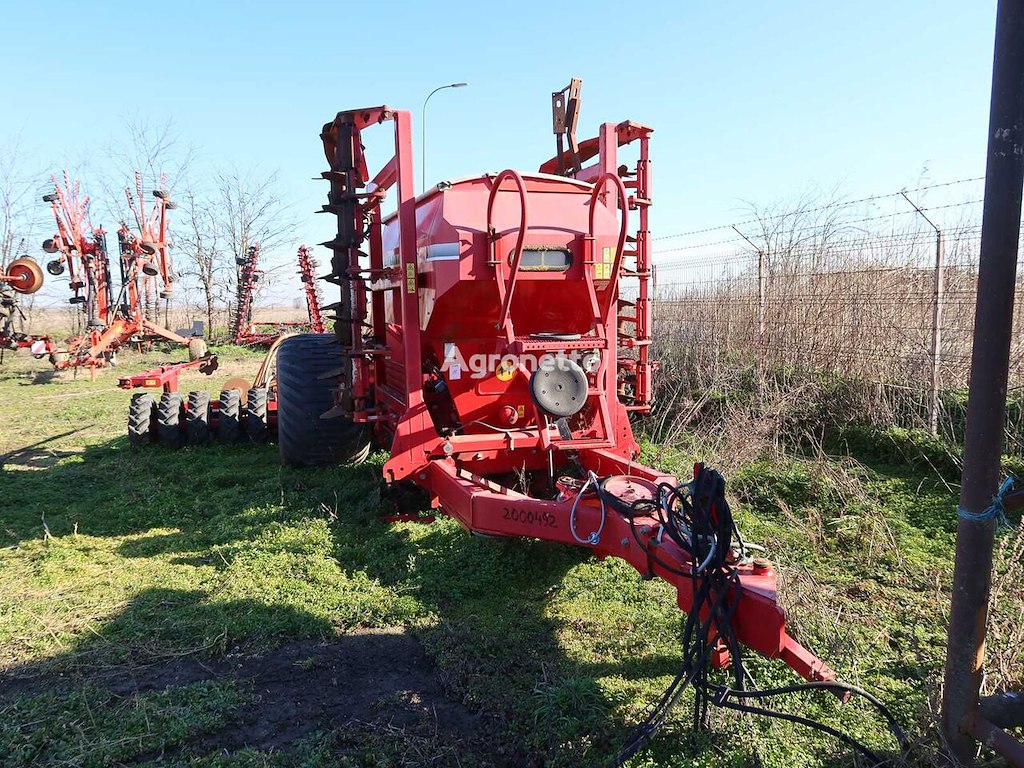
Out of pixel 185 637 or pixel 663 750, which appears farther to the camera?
pixel 185 637

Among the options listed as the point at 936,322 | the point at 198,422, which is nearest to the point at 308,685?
the point at 198,422

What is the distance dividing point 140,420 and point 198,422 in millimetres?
659

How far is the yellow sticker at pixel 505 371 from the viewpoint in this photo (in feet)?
14.9

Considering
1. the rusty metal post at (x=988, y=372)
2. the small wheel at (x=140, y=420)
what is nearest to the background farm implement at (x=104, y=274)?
the small wheel at (x=140, y=420)

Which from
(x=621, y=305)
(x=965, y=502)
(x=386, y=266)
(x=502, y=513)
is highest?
(x=386, y=266)

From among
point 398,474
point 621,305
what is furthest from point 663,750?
point 621,305

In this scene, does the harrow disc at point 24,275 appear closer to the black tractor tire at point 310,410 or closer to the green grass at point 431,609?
the green grass at point 431,609

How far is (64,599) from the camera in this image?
4016 mm

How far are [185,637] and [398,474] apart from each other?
149 centimetres

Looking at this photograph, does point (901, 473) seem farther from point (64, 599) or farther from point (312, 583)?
point (64, 599)

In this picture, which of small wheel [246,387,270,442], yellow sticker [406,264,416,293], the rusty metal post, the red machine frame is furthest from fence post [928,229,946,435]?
small wheel [246,387,270,442]

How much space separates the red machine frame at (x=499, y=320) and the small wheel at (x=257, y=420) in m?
2.90

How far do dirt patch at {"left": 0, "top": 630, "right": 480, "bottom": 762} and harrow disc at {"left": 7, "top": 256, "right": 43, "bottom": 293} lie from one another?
619 inches

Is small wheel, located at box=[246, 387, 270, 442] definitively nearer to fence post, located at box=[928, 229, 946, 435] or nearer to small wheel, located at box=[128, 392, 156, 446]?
small wheel, located at box=[128, 392, 156, 446]
